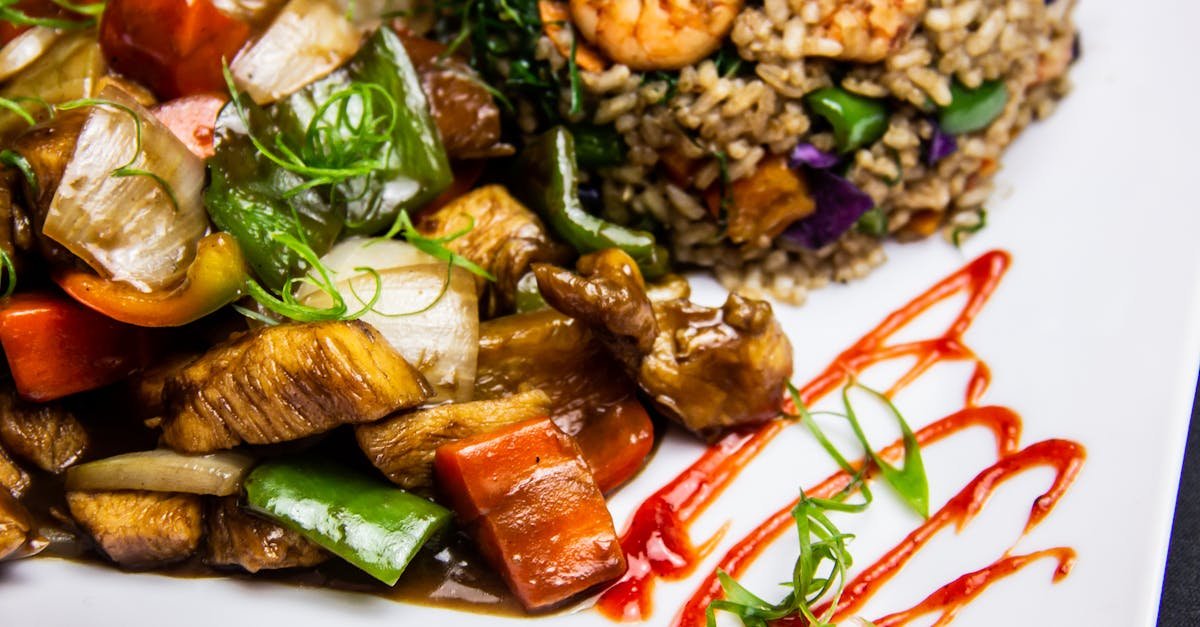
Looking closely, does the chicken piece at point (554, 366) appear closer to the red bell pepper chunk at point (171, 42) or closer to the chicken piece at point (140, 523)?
the chicken piece at point (140, 523)

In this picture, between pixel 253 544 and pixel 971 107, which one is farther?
pixel 971 107

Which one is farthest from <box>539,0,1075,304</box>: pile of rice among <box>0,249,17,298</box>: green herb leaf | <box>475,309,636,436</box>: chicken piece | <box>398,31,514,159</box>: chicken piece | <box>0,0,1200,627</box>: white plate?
<box>0,249,17,298</box>: green herb leaf

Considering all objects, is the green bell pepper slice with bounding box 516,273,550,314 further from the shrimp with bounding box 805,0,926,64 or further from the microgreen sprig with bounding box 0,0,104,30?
the microgreen sprig with bounding box 0,0,104,30

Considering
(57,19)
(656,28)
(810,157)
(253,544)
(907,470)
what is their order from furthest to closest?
(810,157), (656,28), (57,19), (907,470), (253,544)

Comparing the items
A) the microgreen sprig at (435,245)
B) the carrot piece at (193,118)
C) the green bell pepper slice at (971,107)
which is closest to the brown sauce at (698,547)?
the microgreen sprig at (435,245)

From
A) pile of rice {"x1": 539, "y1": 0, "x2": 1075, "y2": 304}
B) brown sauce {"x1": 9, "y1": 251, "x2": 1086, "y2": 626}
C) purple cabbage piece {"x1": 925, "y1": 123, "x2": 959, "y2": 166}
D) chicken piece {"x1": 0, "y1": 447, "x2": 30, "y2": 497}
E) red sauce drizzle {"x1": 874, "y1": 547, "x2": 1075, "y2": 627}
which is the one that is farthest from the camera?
purple cabbage piece {"x1": 925, "y1": 123, "x2": 959, "y2": 166}

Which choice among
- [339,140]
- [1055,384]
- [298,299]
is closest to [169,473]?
[298,299]

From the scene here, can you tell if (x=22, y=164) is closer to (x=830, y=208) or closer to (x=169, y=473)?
(x=169, y=473)
